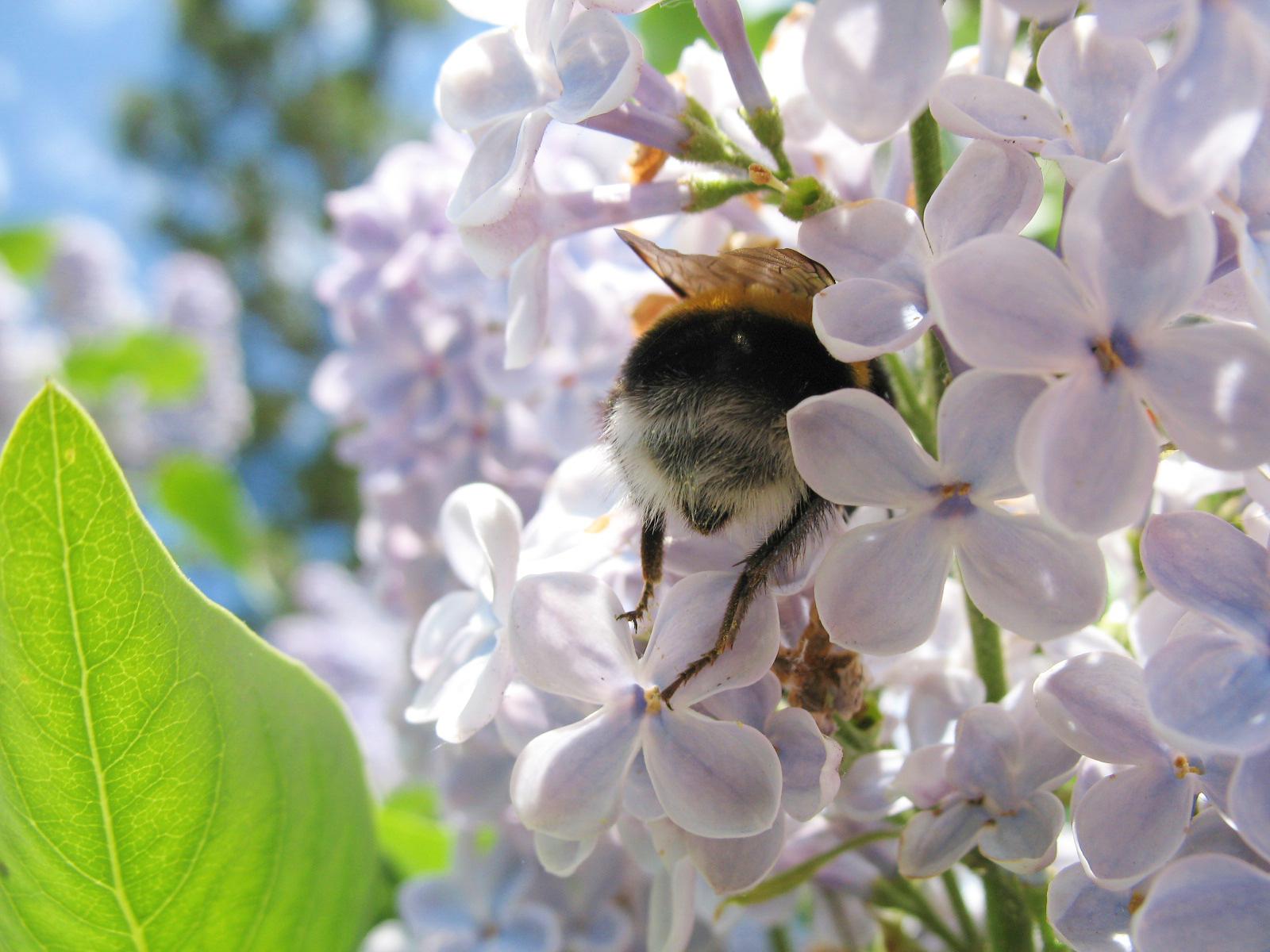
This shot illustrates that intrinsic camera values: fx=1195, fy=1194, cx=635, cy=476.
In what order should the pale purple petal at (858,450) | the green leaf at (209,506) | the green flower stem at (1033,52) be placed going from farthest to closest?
1. the green leaf at (209,506)
2. the green flower stem at (1033,52)
3. the pale purple petal at (858,450)

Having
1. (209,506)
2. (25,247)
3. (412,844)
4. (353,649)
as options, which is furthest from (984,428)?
(25,247)

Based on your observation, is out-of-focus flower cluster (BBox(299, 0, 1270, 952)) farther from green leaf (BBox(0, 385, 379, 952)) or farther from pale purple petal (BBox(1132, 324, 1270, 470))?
green leaf (BBox(0, 385, 379, 952))

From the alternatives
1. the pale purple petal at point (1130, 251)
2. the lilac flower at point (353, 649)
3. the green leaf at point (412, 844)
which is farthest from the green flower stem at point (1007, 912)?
the lilac flower at point (353, 649)

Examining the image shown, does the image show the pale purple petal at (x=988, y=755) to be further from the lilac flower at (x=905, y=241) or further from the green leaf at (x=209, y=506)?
the green leaf at (x=209, y=506)

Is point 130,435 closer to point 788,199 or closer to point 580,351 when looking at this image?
point 580,351

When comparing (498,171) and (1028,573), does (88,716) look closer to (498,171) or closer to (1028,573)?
(498,171)
